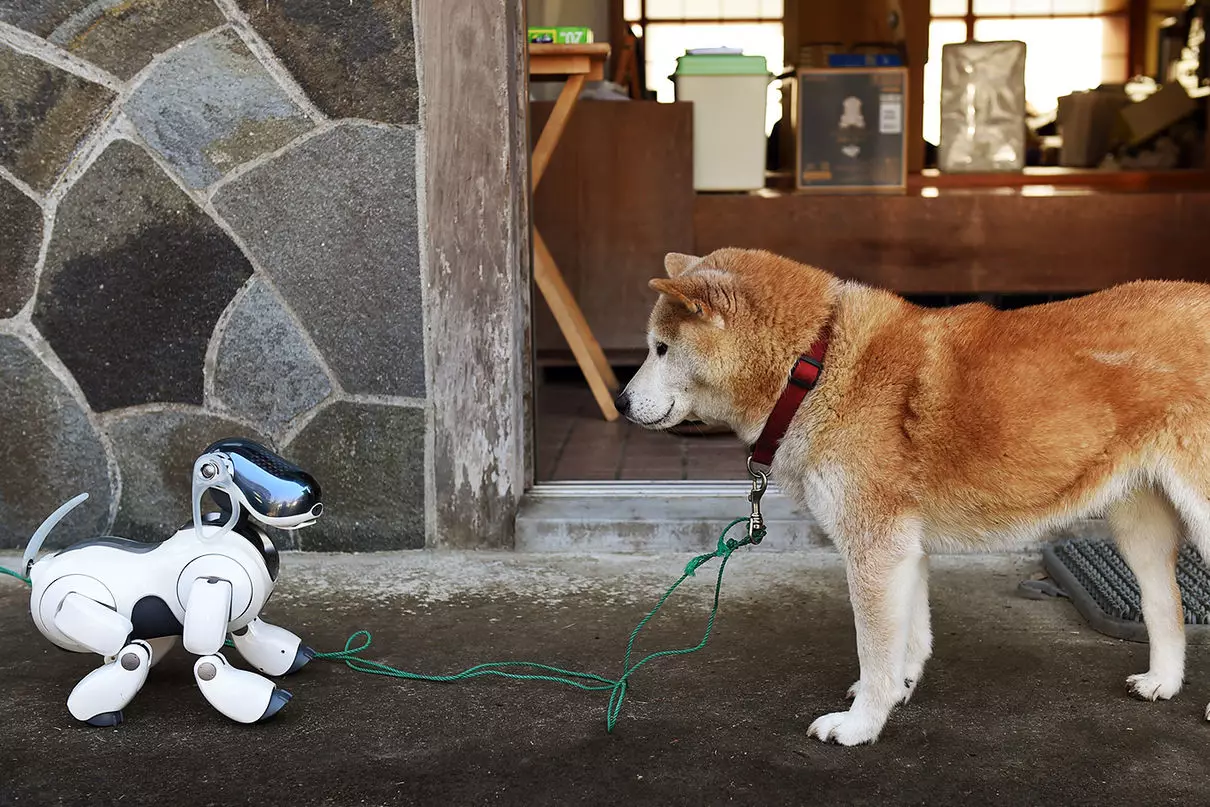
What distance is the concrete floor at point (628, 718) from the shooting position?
257cm

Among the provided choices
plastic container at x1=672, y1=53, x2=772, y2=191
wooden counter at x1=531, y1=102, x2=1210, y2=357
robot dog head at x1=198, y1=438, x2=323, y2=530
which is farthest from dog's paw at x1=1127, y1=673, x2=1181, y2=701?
plastic container at x1=672, y1=53, x2=772, y2=191

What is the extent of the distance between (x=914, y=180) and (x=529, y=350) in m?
4.68

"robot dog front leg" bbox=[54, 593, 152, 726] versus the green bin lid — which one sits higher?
the green bin lid

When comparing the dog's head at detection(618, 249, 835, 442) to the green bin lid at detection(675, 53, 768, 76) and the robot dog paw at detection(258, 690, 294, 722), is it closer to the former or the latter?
the robot dog paw at detection(258, 690, 294, 722)

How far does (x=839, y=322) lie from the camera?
2820 millimetres

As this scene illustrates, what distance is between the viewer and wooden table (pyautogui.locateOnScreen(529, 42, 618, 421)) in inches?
200

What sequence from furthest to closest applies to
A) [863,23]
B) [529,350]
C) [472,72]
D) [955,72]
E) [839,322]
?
[863,23]
[955,72]
[529,350]
[472,72]
[839,322]

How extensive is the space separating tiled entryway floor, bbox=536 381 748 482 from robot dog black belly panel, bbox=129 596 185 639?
5.93 ft

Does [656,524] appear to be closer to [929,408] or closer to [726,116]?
[929,408]

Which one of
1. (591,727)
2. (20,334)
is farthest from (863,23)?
(591,727)

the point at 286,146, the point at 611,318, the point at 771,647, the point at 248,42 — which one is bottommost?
the point at 771,647

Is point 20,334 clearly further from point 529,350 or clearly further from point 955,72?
point 955,72

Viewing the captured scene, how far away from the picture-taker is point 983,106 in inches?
312

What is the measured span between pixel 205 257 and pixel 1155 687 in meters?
3.04
